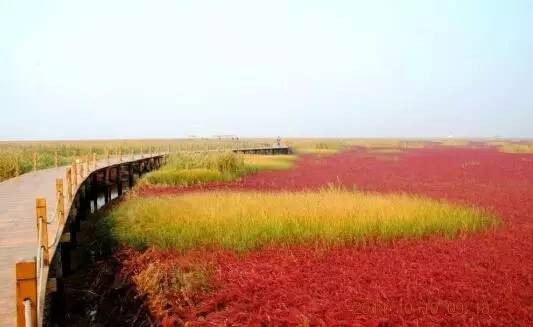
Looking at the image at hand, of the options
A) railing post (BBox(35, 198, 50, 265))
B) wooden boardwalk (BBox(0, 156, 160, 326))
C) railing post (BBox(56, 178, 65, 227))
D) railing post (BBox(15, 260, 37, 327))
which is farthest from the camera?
railing post (BBox(56, 178, 65, 227))

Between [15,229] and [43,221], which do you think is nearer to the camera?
[43,221]

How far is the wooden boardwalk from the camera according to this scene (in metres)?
5.19

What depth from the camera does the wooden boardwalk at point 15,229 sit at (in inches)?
204

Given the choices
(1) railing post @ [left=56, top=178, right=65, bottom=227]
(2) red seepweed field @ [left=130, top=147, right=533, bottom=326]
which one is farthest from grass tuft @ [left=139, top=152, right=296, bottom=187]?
(1) railing post @ [left=56, top=178, right=65, bottom=227]

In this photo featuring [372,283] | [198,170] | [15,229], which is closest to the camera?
[372,283]

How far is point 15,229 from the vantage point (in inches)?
332

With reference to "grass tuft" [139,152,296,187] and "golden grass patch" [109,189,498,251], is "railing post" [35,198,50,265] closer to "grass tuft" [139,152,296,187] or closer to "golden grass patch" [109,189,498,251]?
"golden grass patch" [109,189,498,251]

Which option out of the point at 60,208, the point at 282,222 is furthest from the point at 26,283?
the point at 282,222

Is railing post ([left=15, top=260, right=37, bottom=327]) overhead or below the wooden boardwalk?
overhead

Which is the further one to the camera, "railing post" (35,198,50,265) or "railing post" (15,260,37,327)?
"railing post" (35,198,50,265)

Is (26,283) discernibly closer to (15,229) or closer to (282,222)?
(15,229)

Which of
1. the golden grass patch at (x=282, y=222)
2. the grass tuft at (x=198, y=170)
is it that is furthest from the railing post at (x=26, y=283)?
the grass tuft at (x=198, y=170)

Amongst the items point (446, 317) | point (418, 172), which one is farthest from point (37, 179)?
point (418, 172)

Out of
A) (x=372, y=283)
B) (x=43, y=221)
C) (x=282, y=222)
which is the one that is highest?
(x=43, y=221)
